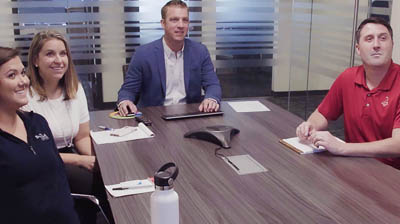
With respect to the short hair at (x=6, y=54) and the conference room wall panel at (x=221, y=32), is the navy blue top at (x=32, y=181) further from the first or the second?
the conference room wall panel at (x=221, y=32)

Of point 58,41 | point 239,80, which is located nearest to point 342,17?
point 239,80

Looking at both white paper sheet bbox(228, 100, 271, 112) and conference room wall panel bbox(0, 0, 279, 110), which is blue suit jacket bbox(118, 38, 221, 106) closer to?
white paper sheet bbox(228, 100, 271, 112)

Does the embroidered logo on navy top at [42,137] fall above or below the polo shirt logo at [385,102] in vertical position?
below

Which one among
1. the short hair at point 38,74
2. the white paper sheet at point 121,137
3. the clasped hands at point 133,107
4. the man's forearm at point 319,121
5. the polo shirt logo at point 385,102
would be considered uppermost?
the short hair at point 38,74

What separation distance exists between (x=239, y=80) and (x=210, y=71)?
8.37ft

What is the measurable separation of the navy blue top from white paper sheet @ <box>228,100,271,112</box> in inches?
49.0

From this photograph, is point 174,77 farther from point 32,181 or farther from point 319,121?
point 32,181

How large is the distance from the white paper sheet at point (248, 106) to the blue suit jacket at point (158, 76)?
0.21m

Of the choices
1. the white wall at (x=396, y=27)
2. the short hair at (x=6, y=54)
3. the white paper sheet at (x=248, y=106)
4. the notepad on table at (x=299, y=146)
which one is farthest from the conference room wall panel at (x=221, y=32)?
the short hair at (x=6, y=54)

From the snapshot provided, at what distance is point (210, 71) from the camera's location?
3084 millimetres

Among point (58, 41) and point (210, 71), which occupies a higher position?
point (58, 41)

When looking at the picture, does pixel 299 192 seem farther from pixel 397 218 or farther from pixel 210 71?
pixel 210 71

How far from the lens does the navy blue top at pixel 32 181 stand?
1409mm

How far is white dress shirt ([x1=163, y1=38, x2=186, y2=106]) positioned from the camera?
299 cm
